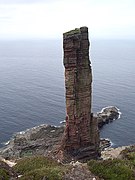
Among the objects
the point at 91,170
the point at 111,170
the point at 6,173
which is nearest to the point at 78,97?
the point at 91,170

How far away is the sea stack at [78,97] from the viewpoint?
159 feet

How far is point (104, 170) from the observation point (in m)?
19.5

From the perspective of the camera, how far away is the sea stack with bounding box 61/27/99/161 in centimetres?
4847

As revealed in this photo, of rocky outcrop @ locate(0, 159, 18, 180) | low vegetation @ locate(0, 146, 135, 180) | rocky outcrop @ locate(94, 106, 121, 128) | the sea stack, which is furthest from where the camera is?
rocky outcrop @ locate(94, 106, 121, 128)

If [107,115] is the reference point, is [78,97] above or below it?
above

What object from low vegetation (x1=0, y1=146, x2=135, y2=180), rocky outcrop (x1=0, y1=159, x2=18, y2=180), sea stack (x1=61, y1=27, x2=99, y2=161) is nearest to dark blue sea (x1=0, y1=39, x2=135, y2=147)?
sea stack (x1=61, y1=27, x2=99, y2=161)

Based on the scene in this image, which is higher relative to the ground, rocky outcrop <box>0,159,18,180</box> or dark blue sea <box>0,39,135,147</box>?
rocky outcrop <box>0,159,18,180</box>

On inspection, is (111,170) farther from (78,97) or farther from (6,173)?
(78,97)

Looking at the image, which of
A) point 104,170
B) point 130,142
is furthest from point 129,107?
point 104,170

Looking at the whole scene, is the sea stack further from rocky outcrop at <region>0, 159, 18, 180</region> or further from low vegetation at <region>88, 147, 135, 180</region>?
rocky outcrop at <region>0, 159, 18, 180</region>

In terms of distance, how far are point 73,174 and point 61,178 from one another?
0.92 metres

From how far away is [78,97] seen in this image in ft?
161

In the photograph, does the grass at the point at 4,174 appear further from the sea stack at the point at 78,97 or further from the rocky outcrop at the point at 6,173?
the sea stack at the point at 78,97

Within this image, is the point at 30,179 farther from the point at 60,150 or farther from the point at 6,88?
the point at 6,88
